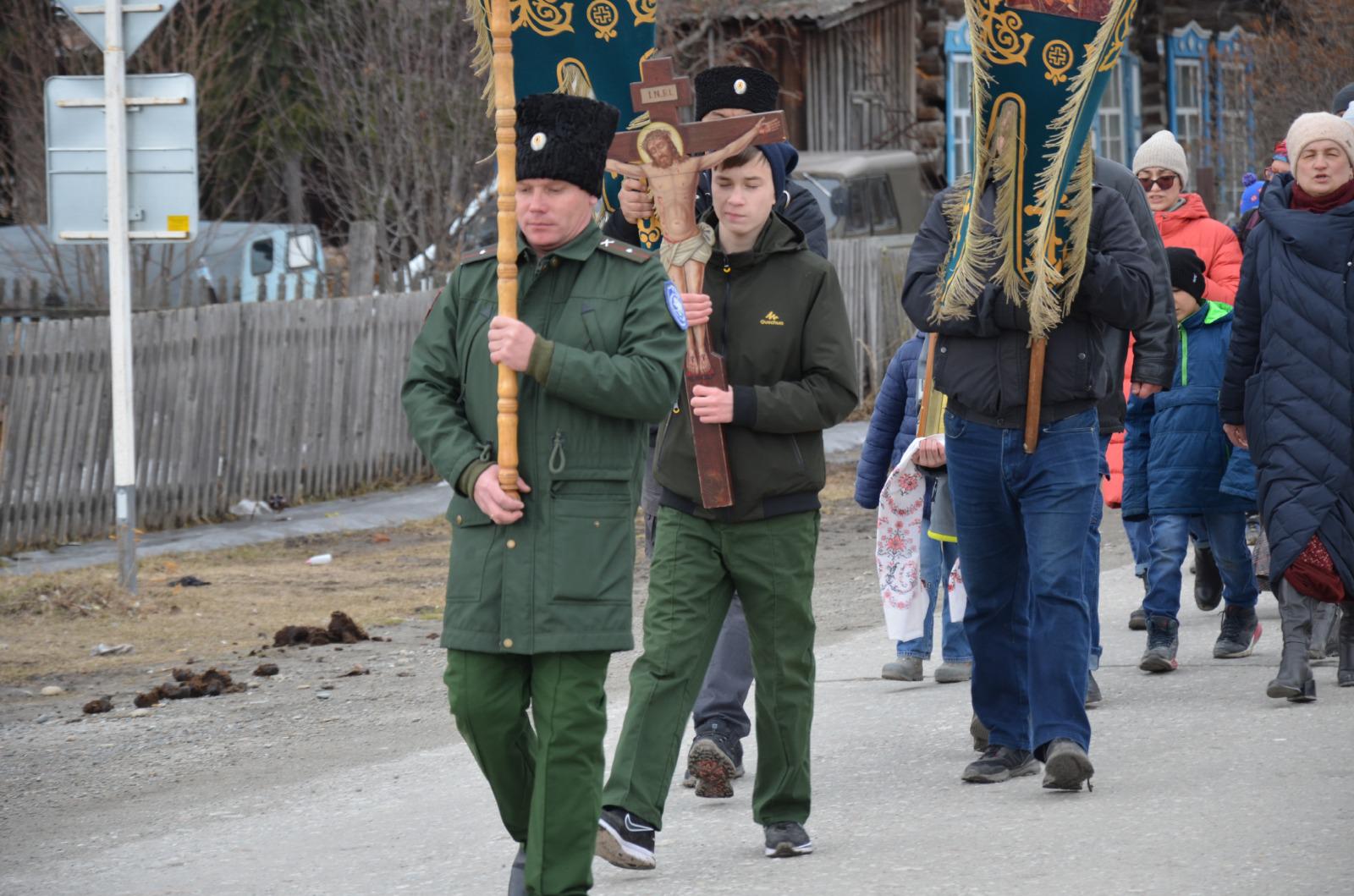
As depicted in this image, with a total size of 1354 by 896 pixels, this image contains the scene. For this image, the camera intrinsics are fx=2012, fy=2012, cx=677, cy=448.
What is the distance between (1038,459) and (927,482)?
182 centimetres

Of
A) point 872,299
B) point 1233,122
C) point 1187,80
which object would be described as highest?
point 1187,80

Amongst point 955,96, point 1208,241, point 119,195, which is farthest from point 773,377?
point 955,96

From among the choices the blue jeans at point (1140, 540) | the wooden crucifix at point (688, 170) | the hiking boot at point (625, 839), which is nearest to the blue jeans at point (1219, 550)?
the blue jeans at point (1140, 540)

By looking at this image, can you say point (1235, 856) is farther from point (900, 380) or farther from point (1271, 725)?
point (900, 380)

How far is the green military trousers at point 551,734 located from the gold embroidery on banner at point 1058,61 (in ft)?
7.40

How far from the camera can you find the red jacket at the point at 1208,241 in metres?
8.46

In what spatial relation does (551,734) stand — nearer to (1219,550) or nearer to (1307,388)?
(1307,388)

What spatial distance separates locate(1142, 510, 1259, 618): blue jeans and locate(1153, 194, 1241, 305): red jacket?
3.47ft

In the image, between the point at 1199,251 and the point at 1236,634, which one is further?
the point at 1199,251

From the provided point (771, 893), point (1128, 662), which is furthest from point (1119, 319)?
point (1128, 662)

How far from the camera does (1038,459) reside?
5.59 m

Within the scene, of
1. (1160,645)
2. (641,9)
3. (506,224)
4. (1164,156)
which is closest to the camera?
(506,224)

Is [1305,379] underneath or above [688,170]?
underneath

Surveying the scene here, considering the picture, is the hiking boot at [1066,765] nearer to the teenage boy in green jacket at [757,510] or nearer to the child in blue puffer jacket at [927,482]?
the teenage boy in green jacket at [757,510]
